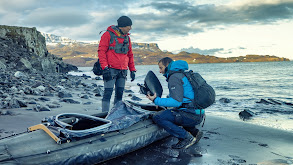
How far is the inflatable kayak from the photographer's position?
297cm

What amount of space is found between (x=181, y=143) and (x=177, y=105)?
0.76 meters

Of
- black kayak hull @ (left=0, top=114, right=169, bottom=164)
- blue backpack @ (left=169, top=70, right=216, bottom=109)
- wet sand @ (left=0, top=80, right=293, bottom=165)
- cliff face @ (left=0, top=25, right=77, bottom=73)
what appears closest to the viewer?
black kayak hull @ (left=0, top=114, right=169, bottom=164)

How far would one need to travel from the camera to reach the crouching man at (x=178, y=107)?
4.12 meters

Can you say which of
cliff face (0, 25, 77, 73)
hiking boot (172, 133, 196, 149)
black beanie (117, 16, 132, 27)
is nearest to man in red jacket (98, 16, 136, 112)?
black beanie (117, 16, 132, 27)

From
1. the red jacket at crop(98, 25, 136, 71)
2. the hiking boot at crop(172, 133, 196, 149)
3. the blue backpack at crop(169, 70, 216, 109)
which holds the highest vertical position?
the red jacket at crop(98, 25, 136, 71)

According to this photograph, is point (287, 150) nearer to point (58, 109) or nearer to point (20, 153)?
point (20, 153)

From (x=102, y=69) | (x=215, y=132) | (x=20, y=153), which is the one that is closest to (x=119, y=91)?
(x=102, y=69)

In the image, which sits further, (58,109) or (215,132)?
(58,109)

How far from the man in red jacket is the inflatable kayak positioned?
52.9 inches

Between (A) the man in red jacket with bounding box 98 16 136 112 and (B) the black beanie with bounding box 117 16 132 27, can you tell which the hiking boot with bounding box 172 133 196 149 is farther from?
(B) the black beanie with bounding box 117 16 132 27

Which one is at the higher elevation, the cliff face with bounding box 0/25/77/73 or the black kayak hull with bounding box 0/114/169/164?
the cliff face with bounding box 0/25/77/73

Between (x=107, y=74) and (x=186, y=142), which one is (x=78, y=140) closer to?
(x=186, y=142)

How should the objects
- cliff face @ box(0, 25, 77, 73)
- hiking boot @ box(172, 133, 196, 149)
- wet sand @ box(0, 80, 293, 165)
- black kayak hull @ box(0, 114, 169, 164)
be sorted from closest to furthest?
black kayak hull @ box(0, 114, 169, 164), wet sand @ box(0, 80, 293, 165), hiking boot @ box(172, 133, 196, 149), cliff face @ box(0, 25, 77, 73)

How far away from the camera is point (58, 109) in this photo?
23.6 feet
